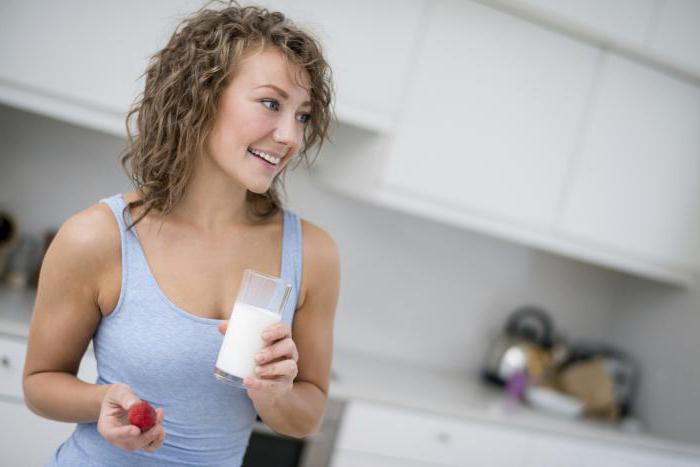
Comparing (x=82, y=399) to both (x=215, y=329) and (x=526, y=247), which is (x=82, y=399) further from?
(x=526, y=247)

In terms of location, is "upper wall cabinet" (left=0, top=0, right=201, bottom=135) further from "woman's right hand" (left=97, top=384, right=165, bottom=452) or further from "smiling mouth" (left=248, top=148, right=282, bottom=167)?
"woman's right hand" (left=97, top=384, right=165, bottom=452)

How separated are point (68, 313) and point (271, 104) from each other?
18.4 inches

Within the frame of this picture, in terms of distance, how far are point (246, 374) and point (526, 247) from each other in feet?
7.69

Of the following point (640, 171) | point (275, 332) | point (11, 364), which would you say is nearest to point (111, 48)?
point (11, 364)

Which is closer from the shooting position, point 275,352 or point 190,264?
point 275,352

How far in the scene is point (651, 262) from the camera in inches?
115

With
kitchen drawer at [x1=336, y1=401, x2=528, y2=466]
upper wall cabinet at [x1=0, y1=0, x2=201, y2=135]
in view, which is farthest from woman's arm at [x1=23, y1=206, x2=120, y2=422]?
kitchen drawer at [x1=336, y1=401, x2=528, y2=466]

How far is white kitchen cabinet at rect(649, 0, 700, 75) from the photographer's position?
2670 millimetres

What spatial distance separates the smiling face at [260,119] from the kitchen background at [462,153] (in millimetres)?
1099

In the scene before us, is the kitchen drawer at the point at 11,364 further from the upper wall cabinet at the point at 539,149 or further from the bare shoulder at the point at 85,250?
the upper wall cabinet at the point at 539,149

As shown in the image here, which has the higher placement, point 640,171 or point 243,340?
point 640,171

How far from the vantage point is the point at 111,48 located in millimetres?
2150

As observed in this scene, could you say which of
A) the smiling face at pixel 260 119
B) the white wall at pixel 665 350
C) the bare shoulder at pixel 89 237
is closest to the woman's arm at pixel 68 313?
the bare shoulder at pixel 89 237

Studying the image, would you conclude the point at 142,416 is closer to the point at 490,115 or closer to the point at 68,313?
the point at 68,313
